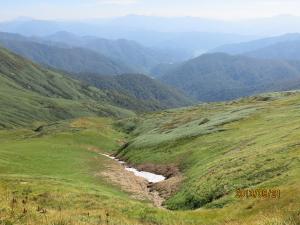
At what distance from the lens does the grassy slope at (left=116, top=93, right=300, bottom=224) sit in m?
34.7

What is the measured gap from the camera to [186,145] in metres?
78.5

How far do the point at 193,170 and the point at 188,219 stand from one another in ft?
92.8

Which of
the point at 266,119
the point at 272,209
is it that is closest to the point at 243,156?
the point at 272,209

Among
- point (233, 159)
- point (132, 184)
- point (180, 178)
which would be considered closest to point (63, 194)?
point (233, 159)

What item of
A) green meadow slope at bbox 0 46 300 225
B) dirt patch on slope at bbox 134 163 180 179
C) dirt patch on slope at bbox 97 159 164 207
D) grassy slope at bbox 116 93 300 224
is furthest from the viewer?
dirt patch on slope at bbox 134 163 180 179

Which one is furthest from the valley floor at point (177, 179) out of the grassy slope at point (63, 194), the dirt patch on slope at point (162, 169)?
the dirt patch on slope at point (162, 169)

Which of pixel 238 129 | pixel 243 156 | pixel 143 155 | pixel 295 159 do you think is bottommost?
pixel 143 155

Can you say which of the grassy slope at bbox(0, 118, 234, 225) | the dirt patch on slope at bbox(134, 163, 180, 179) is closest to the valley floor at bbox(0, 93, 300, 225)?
the grassy slope at bbox(0, 118, 234, 225)

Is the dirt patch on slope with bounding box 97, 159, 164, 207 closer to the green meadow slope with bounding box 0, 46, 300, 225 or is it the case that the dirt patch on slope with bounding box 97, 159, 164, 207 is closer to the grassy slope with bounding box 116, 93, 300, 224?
the green meadow slope with bounding box 0, 46, 300, 225

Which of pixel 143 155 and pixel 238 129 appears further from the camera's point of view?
pixel 143 155

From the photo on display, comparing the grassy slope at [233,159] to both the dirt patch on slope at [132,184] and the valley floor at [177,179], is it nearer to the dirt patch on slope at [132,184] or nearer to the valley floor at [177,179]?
the valley floor at [177,179]

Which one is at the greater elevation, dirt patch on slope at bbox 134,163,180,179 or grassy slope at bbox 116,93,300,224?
grassy slope at bbox 116,93,300,224

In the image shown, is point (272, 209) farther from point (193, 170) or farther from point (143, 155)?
point (143, 155)

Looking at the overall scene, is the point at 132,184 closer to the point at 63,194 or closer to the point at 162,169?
the point at 162,169
